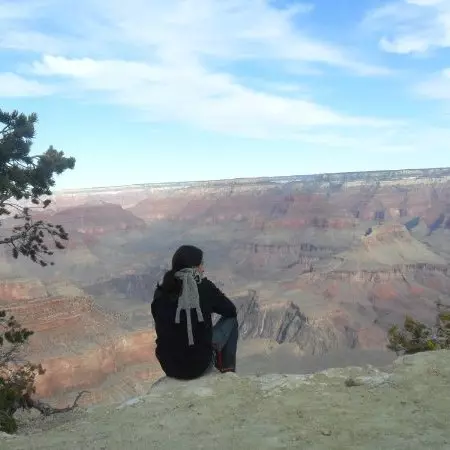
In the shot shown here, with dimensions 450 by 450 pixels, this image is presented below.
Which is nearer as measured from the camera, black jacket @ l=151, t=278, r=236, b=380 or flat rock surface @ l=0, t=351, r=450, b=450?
flat rock surface @ l=0, t=351, r=450, b=450

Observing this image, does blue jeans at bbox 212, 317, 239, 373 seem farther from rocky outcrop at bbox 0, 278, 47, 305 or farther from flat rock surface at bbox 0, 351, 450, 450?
rocky outcrop at bbox 0, 278, 47, 305

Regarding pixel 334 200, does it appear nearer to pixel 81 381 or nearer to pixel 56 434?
pixel 81 381

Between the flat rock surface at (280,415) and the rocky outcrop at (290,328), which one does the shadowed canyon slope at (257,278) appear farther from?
the flat rock surface at (280,415)

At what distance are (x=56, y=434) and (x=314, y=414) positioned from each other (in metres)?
2.93

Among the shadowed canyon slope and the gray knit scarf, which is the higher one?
the gray knit scarf

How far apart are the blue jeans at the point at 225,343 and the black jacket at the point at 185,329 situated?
0.15 metres

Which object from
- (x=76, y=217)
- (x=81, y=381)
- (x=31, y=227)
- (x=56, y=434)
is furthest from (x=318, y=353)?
(x=76, y=217)

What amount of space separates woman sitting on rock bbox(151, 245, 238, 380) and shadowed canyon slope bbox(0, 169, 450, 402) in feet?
27.5

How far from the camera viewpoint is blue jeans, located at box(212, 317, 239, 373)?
271 inches

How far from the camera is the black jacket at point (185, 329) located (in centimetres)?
657

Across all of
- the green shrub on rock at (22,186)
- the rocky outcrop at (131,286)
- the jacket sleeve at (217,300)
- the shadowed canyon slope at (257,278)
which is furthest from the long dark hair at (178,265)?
the rocky outcrop at (131,286)

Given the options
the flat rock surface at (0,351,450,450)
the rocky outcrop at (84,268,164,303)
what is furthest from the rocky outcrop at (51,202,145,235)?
the flat rock surface at (0,351,450,450)

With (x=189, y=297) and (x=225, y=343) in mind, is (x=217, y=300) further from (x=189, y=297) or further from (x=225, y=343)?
(x=225, y=343)

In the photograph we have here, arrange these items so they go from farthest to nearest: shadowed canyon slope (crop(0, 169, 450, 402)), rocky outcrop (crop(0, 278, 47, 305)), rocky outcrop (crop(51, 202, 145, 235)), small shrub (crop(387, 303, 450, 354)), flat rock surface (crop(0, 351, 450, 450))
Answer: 1. rocky outcrop (crop(51, 202, 145, 235))
2. rocky outcrop (crop(0, 278, 47, 305))
3. shadowed canyon slope (crop(0, 169, 450, 402))
4. small shrub (crop(387, 303, 450, 354))
5. flat rock surface (crop(0, 351, 450, 450))
